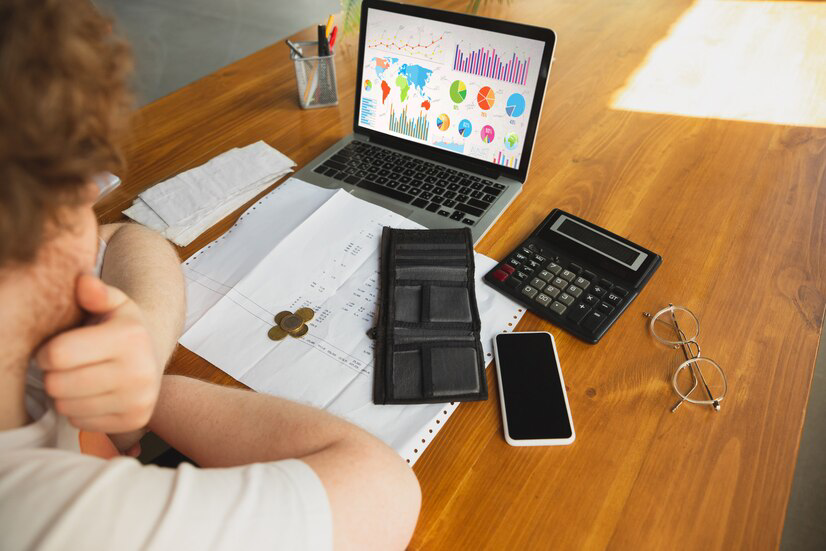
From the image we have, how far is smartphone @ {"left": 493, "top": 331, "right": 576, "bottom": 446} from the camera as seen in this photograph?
0.60 m

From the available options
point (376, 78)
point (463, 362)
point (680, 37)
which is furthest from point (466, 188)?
point (680, 37)

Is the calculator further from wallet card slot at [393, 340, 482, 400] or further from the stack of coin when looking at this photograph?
the stack of coin

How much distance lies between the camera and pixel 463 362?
66 centimetres

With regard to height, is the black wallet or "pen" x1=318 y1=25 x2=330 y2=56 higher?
"pen" x1=318 y1=25 x2=330 y2=56

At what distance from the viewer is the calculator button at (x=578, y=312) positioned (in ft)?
2.32

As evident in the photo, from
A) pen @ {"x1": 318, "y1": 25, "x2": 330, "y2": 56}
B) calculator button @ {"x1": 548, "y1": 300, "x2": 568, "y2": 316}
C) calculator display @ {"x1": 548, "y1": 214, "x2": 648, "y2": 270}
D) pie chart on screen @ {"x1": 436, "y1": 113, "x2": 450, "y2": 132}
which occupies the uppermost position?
pen @ {"x1": 318, "y1": 25, "x2": 330, "y2": 56}

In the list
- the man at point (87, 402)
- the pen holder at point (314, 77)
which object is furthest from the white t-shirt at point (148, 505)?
the pen holder at point (314, 77)

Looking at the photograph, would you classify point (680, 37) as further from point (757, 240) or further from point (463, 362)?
point (463, 362)

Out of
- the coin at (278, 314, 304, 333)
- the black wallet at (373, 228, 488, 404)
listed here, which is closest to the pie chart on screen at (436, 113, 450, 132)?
the black wallet at (373, 228, 488, 404)

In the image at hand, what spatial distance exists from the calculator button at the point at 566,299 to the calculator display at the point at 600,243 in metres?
0.09

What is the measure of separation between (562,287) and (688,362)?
0.18 meters

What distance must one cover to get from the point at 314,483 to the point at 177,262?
18.6 inches

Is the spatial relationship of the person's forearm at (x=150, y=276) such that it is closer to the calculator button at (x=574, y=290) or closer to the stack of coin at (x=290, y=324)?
the stack of coin at (x=290, y=324)

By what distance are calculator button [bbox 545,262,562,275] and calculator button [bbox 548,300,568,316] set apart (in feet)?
0.18
